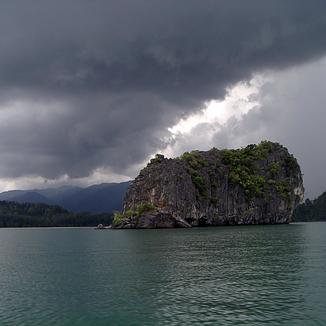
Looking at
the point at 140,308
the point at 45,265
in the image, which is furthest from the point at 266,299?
the point at 45,265

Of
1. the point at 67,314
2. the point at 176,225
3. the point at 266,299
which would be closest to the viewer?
the point at 67,314

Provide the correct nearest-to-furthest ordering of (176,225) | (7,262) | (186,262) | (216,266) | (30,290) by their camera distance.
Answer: (30,290) → (216,266) → (186,262) → (7,262) → (176,225)

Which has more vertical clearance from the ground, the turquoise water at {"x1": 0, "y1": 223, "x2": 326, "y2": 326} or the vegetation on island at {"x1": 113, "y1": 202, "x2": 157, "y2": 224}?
the vegetation on island at {"x1": 113, "y1": 202, "x2": 157, "y2": 224}

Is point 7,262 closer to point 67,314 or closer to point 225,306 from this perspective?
point 67,314

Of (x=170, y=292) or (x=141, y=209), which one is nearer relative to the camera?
(x=170, y=292)

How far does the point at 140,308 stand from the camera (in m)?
31.0

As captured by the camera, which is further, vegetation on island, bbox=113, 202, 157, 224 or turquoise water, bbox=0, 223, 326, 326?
vegetation on island, bbox=113, 202, 157, 224

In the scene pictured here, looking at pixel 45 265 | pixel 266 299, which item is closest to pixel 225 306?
pixel 266 299

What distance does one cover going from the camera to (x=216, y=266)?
5125cm

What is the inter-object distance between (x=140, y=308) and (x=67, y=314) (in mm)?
5482

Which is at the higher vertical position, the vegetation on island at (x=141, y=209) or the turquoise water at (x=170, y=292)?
the vegetation on island at (x=141, y=209)

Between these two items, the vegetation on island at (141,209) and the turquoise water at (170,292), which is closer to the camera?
the turquoise water at (170,292)

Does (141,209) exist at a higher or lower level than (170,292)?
higher

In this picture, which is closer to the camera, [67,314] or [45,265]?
[67,314]
